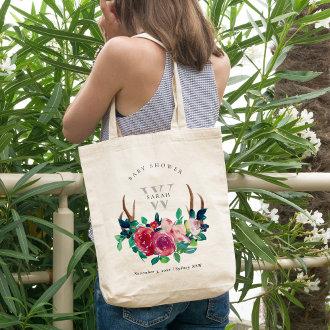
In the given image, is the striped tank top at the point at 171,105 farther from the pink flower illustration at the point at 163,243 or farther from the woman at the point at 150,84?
the pink flower illustration at the point at 163,243

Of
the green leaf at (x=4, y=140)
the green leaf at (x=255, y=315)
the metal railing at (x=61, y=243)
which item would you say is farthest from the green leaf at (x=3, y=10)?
the green leaf at (x=255, y=315)

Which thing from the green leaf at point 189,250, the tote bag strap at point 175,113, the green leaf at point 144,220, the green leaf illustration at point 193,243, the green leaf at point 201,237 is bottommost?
the green leaf at point 189,250

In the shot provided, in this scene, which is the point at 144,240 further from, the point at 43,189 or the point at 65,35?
the point at 65,35

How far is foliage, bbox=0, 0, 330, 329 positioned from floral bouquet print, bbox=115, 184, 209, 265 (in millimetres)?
341

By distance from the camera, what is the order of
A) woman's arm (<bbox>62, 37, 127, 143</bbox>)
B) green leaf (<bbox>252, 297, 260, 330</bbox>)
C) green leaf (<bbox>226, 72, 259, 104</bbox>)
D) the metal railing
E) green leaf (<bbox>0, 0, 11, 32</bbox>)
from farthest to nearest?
green leaf (<bbox>252, 297, 260, 330</bbox>), green leaf (<bbox>226, 72, 259, 104</bbox>), green leaf (<bbox>0, 0, 11, 32</bbox>), the metal railing, woman's arm (<bbox>62, 37, 127, 143</bbox>)

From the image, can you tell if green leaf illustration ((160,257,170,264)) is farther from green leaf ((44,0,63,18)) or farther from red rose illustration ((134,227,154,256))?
green leaf ((44,0,63,18))

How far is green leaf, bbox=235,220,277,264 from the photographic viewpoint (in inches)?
85.8

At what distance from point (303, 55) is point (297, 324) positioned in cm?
95

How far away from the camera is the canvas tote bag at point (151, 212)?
5.41 ft

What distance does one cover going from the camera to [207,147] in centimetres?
171

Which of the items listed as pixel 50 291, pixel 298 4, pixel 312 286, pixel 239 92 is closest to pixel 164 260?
pixel 50 291

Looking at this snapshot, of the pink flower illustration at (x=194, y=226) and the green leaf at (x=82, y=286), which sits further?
the green leaf at (x=82, y=286)

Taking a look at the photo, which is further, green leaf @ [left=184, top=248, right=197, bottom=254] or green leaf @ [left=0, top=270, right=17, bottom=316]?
green leaf @ [left=0, top=270, right=17, bottom=316]

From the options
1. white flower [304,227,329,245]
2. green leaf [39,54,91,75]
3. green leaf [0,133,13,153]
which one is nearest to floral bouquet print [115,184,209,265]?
green leaf [0,133,13,153]
